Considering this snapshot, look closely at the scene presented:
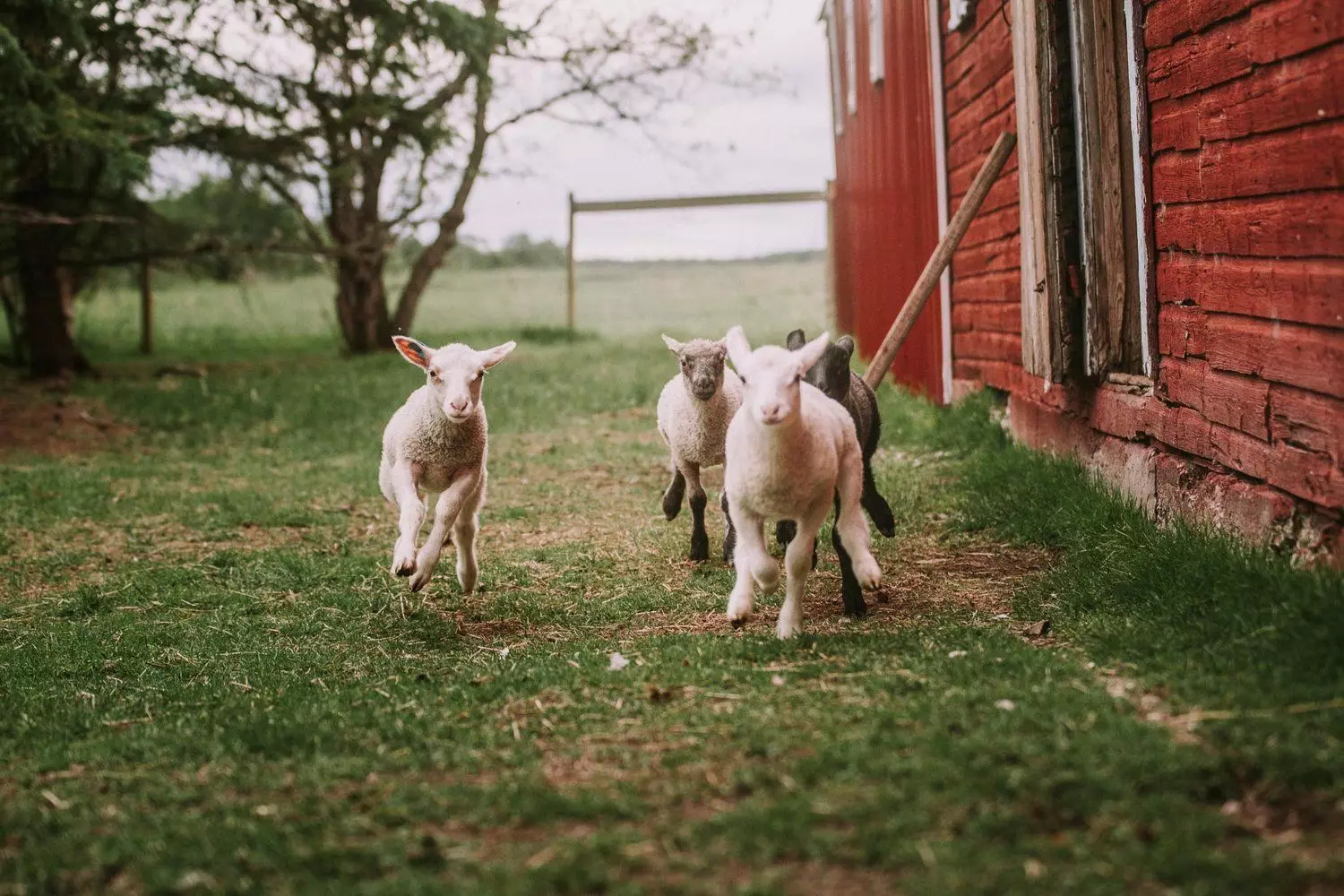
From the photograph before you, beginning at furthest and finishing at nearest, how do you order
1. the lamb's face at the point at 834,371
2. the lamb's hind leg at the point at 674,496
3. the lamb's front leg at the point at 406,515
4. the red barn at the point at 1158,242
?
the lamb's hind leg at the point at 674,496
the lamb's face at the point at 834,371
the lamb's front leg at the point at 406,515
the red barn at the point at 1158,242

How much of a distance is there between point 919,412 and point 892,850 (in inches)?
338

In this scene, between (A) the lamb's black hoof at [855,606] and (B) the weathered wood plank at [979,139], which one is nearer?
(A) the lamb's black hoof at [855,606]

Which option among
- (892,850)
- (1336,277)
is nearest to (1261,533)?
(1336,277)

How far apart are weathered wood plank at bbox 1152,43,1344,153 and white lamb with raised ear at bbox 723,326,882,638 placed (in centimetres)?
194

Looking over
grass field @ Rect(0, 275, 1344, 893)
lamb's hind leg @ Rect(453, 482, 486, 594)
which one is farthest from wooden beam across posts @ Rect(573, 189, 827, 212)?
lamb's hind leg @ Rect(453, 482, 486, 594)

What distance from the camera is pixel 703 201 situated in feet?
75.3

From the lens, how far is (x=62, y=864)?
339 cm

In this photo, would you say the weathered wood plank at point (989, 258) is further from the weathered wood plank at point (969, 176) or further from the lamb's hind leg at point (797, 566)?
the lamb's hind leg at point (797, 566)

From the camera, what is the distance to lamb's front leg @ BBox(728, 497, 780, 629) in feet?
16.4

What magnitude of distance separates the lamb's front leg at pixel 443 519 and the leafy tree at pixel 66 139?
273 inches

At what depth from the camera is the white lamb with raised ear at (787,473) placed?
484 cm

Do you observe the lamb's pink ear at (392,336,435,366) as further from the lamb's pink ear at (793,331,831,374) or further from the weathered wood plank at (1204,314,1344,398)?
the weathered wood plank at (1204,314,1344,398)

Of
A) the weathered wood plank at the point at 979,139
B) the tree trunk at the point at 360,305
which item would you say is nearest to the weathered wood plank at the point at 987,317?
the weathered wood plank at the point at 979,139

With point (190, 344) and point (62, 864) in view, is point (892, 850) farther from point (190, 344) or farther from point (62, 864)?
point (190, 344)
